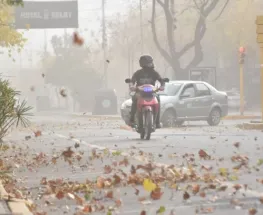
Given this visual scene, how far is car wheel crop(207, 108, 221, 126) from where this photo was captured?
1225 inches

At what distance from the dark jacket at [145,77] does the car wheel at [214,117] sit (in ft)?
41.2

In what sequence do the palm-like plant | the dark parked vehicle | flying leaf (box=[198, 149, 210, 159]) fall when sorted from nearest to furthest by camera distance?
the palm-like plant < flying leaf (box=[198, 149, 210, 159]) < the dark parked vehicle

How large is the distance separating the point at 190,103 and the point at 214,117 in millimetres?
1268

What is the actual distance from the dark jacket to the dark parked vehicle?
34.4ft

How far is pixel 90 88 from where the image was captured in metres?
89.9

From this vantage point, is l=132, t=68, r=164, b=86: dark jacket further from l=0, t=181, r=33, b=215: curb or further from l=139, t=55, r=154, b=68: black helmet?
l=0, t=181, r=33, b=215: curb

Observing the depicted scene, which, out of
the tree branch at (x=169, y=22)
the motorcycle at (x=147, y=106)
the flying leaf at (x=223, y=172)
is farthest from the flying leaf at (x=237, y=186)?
the tree branch at (x=169, y=22)

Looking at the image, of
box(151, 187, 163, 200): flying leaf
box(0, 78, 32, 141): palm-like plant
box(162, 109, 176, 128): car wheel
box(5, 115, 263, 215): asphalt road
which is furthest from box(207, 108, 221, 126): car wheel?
box(151, 187, 163, 200): flying leaf

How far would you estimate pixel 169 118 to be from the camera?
29484mm

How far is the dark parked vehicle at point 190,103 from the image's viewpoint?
96.9 feet

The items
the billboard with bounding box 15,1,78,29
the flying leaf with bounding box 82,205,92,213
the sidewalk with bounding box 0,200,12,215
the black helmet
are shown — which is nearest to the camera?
the sidewalk with bounding box 0,200,12,215

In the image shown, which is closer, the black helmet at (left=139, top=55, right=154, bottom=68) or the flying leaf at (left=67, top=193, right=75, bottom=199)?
the flying leaf at (left=67, top=193, right=75, bottom=199)

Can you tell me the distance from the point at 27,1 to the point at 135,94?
38.5 m

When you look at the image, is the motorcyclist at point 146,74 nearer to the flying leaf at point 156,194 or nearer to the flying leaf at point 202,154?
the flying leaf at point 202,154
